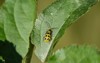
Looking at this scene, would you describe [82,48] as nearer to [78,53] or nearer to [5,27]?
[78,53]

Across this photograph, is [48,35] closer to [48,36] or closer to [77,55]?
[48,36]

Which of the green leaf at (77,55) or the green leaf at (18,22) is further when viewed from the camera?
the green leaf at (18,22)

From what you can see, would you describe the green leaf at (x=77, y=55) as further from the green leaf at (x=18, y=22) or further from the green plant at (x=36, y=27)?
the green leaf at (x=18, y=22)

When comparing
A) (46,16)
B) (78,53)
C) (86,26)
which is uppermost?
(46,16)

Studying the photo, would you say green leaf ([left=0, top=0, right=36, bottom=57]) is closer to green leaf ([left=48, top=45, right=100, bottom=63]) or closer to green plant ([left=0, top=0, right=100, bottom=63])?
green plant ([left=0, top=0, right=100, bottom=63])

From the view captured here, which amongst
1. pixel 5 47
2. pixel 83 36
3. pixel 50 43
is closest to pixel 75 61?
pixel 50 43

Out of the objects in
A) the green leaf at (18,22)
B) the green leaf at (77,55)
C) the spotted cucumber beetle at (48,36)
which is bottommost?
the green leaf at (77,55)

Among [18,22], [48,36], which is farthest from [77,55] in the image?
[18,22]

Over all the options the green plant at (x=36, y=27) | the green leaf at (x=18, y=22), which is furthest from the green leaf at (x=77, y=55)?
the green leaf at (x=18, y=22)
